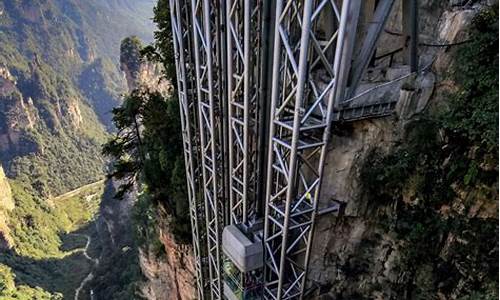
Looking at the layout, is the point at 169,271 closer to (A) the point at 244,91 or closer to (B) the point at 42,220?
(A) the point at 244,91

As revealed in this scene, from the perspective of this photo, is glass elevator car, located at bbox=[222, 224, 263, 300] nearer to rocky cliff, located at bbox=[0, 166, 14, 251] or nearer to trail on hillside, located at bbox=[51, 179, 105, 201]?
rocky cliff, located at bbox=[0, 166, 14, 251]

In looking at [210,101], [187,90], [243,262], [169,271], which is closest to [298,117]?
[210,101]

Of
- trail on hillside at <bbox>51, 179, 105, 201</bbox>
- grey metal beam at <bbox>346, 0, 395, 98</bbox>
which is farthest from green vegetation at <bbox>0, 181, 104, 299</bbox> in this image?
grey metal beam at <bbox>346, 0, 395, 98</bbox>

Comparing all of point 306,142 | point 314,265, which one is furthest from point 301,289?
point 306,142

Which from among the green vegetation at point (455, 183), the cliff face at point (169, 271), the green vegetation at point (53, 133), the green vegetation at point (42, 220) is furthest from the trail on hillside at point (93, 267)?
the green vegetation at point (455, 183)

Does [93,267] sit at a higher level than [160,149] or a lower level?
lower

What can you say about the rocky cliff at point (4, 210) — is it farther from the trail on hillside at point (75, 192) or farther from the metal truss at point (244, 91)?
the metal truss at point (244, 91)
